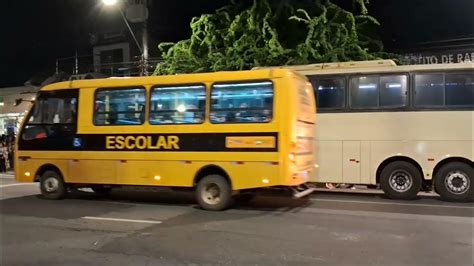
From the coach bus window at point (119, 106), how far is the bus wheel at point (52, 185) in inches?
69.6

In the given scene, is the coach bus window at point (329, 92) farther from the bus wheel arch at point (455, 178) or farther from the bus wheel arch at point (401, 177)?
the bus wheel arch at point (455, 178)

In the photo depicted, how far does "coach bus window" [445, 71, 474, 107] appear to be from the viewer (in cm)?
1302

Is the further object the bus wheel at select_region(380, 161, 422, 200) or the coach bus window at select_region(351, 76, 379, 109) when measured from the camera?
the coach bus window at select_region(351, 76, 379, 109)

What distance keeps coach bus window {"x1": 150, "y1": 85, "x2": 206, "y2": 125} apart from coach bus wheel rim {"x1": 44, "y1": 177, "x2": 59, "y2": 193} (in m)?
3.08

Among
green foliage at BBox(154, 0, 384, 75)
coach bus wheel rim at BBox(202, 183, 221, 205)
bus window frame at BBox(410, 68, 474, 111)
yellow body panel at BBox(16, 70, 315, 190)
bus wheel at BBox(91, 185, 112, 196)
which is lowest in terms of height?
bus wheel at BBox(91, 185, 112, 196)

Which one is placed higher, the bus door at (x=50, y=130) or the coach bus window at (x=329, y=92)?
the coach bus window at (x=329, y=92)

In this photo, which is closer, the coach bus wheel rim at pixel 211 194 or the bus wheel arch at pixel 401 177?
the coach bus wheel rim at pixel 211 194

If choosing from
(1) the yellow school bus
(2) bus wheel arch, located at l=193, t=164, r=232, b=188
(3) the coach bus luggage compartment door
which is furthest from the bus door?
(3) the coach bus luggage compartment door

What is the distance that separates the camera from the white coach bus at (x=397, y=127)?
13078mm

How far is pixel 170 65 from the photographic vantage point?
70.6 feet

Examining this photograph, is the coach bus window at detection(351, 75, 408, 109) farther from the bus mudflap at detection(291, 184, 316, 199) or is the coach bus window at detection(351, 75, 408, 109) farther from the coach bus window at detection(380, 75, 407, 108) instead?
the bus mudflap at detection(291, 184, 316, 199)

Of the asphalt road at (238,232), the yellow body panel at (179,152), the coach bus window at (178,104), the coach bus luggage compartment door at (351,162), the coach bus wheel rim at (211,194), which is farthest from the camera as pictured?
the coach bus luggage compartment door at (351,162)

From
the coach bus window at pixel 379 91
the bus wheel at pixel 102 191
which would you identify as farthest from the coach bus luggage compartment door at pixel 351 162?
the bus wheel at pixel 102 191

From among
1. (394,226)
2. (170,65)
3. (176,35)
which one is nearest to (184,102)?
(394,226)
